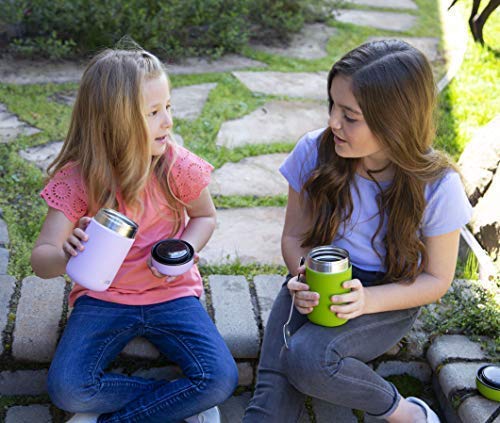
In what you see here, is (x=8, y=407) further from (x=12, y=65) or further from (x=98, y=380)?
(x=12, y=65)

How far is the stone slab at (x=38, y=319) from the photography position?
2.35m

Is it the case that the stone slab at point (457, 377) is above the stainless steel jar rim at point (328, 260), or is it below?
below

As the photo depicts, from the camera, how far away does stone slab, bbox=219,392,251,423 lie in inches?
93.4

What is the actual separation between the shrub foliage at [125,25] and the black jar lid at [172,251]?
2398 mm

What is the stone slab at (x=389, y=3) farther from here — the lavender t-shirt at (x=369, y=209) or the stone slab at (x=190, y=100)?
the lavender t-shirt at (x=369, y=209)

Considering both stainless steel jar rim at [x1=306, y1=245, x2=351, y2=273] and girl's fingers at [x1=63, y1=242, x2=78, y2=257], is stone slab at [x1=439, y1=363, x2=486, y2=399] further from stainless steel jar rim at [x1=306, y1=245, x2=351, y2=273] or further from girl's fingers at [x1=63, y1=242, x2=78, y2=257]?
girl's fingers at [x1=63, y1=242, x2=78, y2=257]

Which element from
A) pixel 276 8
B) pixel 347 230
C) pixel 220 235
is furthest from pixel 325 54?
pixel 347 230

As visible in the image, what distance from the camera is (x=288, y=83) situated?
455 cm

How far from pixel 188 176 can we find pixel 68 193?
0.37m

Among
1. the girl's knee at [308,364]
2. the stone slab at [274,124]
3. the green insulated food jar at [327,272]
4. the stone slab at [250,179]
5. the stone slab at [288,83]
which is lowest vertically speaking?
the stone slab at [288,83]

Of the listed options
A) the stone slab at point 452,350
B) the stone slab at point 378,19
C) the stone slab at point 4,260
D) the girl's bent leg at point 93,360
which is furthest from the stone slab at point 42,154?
the stone slab at point 378,19

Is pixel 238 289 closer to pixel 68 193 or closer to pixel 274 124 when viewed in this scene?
pixel 68 193

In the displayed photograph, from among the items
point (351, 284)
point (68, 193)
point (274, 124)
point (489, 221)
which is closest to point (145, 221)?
point (68, 193)

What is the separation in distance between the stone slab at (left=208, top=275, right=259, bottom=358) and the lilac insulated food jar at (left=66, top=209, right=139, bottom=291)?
531mm
